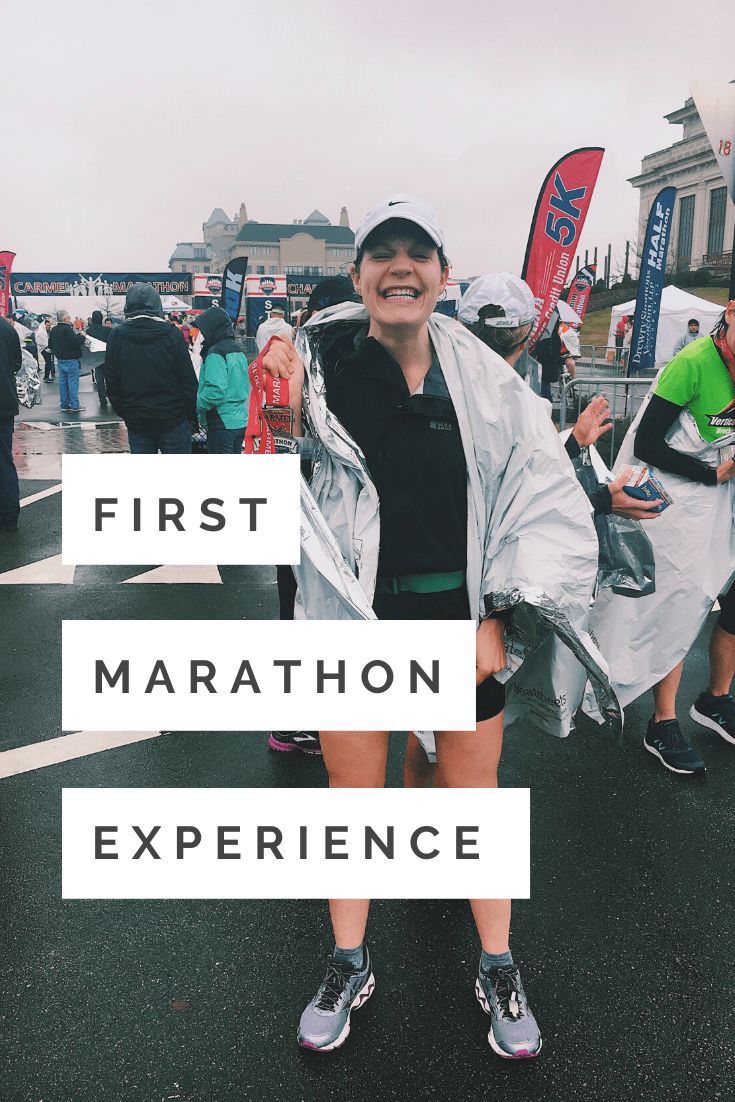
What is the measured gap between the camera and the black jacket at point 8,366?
771 cm

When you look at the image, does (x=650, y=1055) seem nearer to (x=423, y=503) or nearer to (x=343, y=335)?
(x=423, y=503)

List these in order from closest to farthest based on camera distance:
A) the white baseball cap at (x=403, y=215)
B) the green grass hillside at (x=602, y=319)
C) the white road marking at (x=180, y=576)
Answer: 1. the white baseball cap at (x=403, y=215)
2. the white road marking at (x=180, y=576)
3. the green grass hillside at (x=602, y=319)

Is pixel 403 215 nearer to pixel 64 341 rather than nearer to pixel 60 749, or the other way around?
pixel 60 749

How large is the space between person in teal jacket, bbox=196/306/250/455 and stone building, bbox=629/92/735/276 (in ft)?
185

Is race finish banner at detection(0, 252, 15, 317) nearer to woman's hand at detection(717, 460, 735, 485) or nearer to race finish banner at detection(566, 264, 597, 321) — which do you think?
race finish banner at detection(566, 264, 597, 321)

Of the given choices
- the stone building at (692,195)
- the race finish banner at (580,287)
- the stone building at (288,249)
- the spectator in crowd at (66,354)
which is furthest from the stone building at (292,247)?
the spectator in crowd at (66,354)

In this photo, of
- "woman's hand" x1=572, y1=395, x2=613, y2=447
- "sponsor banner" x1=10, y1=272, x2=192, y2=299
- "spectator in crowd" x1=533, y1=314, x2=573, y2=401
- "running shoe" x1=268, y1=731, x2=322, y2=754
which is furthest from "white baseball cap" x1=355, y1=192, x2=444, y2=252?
"sponsor banner" x1=10, y1=272, x2=192, y2=299

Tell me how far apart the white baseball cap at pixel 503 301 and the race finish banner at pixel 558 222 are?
25.7 feet

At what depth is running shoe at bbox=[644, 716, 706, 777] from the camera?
356cm

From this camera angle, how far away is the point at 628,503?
2.54 metres

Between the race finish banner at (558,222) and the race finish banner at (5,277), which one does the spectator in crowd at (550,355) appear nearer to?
the race finish banner at (558,222)

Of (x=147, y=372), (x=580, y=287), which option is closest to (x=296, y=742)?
(x=147, y=372)

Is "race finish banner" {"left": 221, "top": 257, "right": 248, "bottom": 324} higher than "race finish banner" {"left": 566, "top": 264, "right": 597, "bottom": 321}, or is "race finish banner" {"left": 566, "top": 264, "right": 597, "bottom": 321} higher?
"race finish banner" {"left": 566, "top": 264, "right": 597, "bottom": 321}

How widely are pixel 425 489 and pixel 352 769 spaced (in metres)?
0.74
